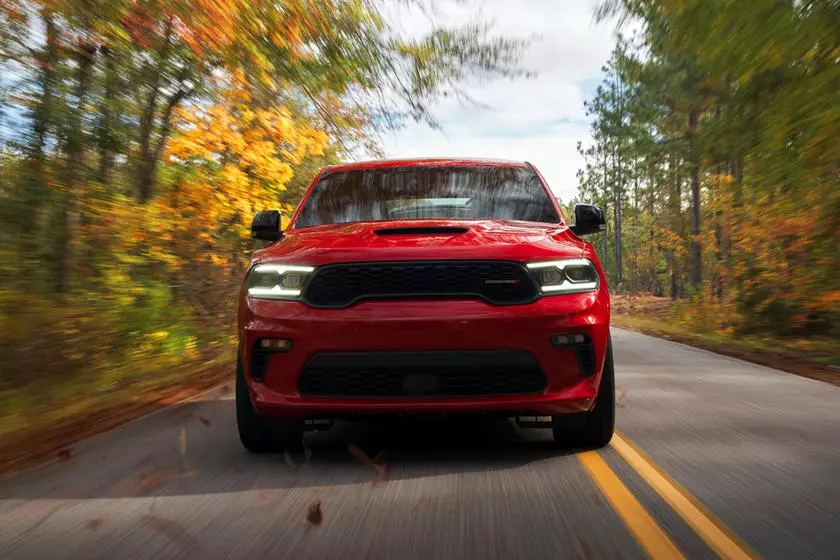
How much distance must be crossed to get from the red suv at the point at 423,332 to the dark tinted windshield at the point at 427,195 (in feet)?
3.07

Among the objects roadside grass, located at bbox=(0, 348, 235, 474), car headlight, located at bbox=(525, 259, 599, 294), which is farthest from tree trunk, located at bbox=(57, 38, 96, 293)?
car headlight, located at bbox=(525, 259, 599, 294)

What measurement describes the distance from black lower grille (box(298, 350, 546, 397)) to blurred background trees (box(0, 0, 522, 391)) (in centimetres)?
397

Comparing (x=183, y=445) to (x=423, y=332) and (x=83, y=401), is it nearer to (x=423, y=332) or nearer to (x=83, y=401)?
(x=423, y=332)

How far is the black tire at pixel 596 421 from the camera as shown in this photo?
4.82 m

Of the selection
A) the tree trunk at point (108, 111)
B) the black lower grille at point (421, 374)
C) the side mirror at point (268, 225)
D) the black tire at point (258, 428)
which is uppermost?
the tree trunk at point (108, 111)

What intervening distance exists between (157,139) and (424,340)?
786cm

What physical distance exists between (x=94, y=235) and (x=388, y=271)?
18.4 feet

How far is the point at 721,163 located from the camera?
11930mm

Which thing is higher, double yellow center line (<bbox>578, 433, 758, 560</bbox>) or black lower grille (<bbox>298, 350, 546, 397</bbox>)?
black lower grille (<bbox>298, 350, 546, 397</bbox>)

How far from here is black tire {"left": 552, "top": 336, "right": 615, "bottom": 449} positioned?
15.8 feet

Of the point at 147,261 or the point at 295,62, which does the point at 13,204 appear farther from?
the point at 295,62

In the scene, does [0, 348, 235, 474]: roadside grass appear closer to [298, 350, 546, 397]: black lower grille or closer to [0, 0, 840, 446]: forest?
[0, 0, 840, 446]: forest

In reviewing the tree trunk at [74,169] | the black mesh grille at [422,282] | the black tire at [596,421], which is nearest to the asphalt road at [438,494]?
the black tire at [596,421]

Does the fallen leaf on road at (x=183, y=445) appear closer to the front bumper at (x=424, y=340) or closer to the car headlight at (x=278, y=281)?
the front bumper at (x=424, y=340)
